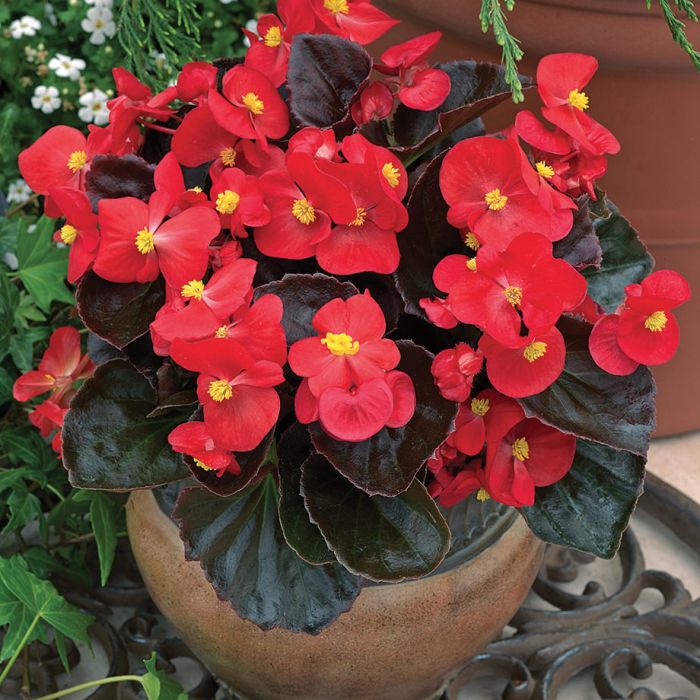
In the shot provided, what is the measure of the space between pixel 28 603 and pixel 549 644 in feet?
1.63

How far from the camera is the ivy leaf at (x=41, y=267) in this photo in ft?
3.03

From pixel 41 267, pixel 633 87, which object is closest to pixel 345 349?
pixel 41 267

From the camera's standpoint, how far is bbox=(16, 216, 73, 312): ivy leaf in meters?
0.92

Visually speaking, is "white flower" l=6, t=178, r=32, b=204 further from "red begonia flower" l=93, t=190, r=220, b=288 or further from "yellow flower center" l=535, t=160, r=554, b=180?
"yellow flower center" l=535, t=160, r=554, b=180

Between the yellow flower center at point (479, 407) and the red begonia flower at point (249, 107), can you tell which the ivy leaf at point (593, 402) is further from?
the red begonia flower at point (249, 107)

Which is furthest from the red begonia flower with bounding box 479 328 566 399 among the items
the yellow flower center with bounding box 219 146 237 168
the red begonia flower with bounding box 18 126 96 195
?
the red begonia flower with bounding box 18 126 96 195

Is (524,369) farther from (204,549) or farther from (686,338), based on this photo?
(686,338)

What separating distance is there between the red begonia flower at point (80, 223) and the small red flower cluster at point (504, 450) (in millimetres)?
259

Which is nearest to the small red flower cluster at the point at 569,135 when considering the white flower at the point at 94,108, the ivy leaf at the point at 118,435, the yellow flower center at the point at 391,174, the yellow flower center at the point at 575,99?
the yellow flower center at the point at 575,99

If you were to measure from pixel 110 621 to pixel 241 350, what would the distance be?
1.91 ft

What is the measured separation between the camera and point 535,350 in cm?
59

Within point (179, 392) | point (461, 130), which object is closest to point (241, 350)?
point (179, 392)

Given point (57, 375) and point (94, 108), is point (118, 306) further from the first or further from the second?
point (94, 108)

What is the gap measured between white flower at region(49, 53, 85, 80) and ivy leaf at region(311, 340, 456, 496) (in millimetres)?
905
